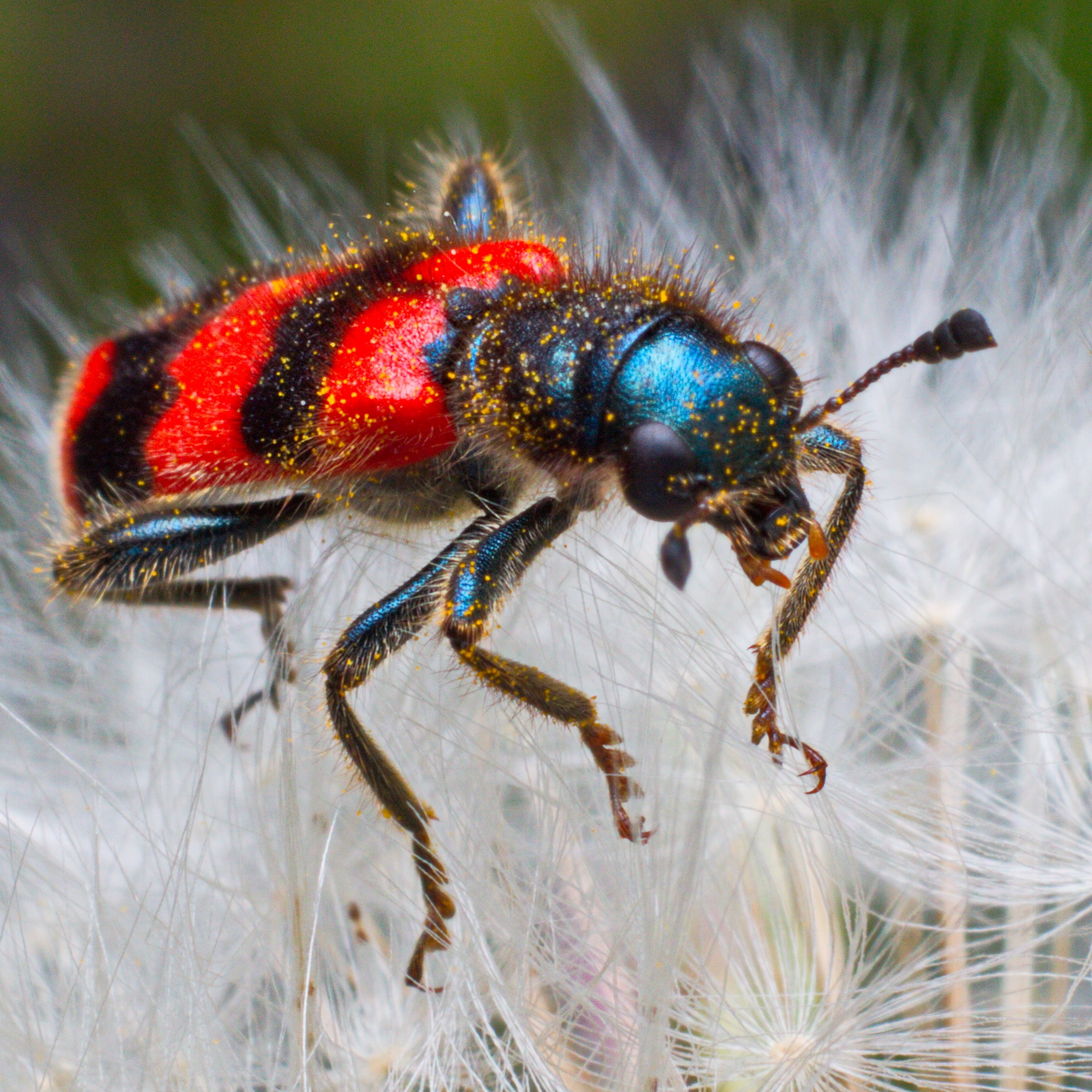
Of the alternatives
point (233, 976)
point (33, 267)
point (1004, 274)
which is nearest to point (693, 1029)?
point (233, 976)

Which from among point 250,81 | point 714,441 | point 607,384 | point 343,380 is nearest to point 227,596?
point 343,380

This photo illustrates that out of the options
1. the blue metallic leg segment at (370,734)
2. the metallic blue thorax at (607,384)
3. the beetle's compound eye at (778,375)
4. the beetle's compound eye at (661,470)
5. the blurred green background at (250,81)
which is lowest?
the blue metallic leg segment at (370,734)

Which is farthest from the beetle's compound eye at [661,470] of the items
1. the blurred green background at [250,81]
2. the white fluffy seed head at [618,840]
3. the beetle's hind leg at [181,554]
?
the blurred green background at [250,81]

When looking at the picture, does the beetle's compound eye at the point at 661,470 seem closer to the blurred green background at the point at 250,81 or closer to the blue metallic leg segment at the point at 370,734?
the blue metallic leg segment at the point at 370,734

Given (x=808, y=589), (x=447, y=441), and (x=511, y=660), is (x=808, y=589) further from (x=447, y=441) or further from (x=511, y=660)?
(x=447, y=441)

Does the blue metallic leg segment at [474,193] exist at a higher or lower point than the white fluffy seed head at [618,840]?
higher

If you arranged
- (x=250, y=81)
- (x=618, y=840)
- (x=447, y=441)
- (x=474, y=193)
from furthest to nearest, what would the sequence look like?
(x=250, y=81) < (x=474, y=193) < (x=447, y=441) < (x=618, y=840)
